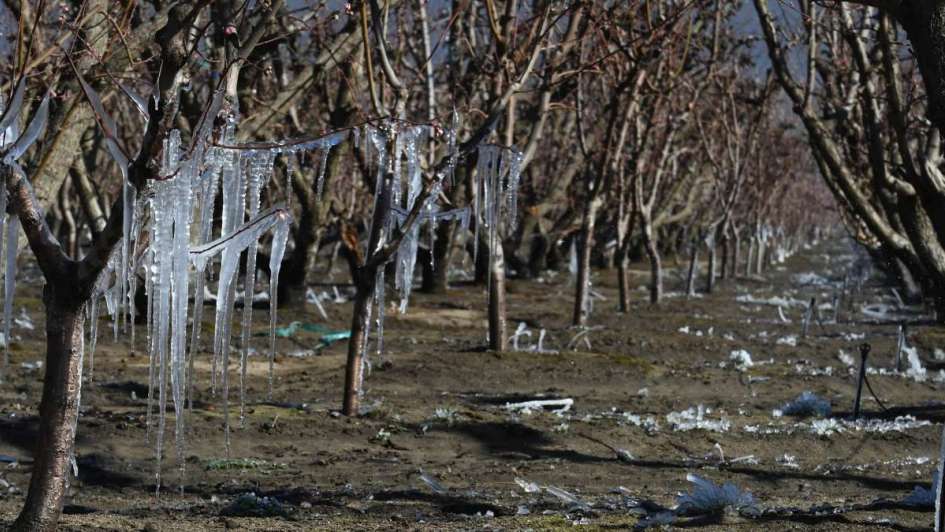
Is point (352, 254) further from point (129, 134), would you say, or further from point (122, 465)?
point (122, 465)

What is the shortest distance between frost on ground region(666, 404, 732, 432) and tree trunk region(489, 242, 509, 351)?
3.45m

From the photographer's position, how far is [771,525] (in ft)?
20.8

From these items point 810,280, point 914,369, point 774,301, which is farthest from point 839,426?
point 810,280

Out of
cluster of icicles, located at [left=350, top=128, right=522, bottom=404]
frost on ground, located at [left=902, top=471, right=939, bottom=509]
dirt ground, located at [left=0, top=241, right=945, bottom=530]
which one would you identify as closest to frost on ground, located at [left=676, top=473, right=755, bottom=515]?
dirt ground, located at [left=0, top=241, right=945, bottom=530]

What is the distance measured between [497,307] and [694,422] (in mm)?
4125

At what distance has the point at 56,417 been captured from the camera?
18.1ft

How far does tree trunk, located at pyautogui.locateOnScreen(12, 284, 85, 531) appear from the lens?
5.50 metres

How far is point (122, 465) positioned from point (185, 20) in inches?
174

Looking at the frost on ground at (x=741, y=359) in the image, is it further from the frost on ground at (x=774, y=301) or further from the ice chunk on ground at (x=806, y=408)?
the frost on ground at (x=774, y=301)

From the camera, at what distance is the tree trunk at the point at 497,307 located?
46.5 ft

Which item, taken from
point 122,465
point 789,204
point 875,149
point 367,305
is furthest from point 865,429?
point 789,204

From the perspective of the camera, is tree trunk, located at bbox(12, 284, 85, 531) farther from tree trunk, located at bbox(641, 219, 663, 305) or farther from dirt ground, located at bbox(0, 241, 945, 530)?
tree trunk, located at bbox(641, 219, 663, 305)

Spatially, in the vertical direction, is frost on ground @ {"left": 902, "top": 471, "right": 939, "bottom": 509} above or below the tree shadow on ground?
above

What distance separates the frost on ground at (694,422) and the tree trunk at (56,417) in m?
5.83
